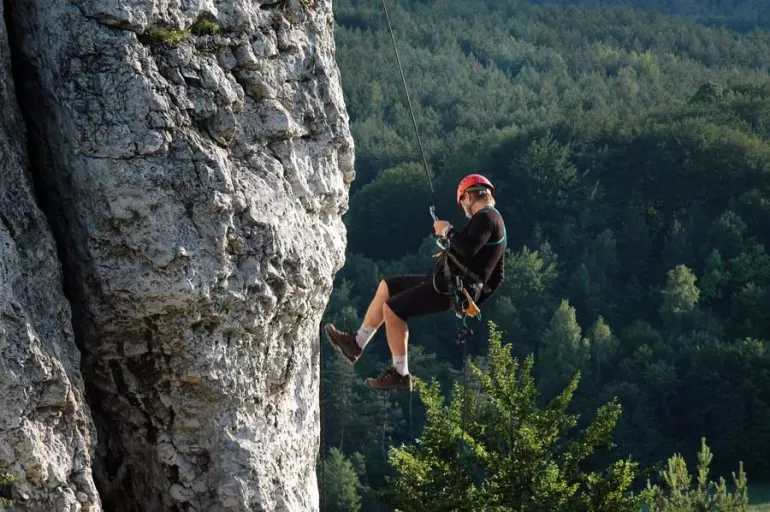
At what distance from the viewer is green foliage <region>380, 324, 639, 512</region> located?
2098 cm

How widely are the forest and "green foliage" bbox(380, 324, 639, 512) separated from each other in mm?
30632

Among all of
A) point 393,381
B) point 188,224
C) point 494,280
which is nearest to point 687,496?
point 494,280

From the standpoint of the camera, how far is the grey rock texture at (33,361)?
800 centimetres

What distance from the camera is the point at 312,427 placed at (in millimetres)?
10180

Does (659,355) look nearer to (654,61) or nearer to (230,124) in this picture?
(654,61)

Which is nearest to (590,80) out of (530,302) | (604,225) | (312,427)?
(604,225)

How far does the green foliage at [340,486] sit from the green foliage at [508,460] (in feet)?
140

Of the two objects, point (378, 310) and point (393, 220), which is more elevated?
point (378, 310)

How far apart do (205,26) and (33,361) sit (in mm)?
2317

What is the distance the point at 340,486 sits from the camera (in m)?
66.7

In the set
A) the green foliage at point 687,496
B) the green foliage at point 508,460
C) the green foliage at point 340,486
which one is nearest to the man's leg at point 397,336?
the green foliage at point 508,460

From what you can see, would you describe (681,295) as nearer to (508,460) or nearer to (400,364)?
(508,460)

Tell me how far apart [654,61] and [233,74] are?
141 metres

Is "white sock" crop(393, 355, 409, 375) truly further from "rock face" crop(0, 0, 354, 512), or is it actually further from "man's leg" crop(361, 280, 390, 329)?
"rock face" crop(0, 0, 354, 512)
